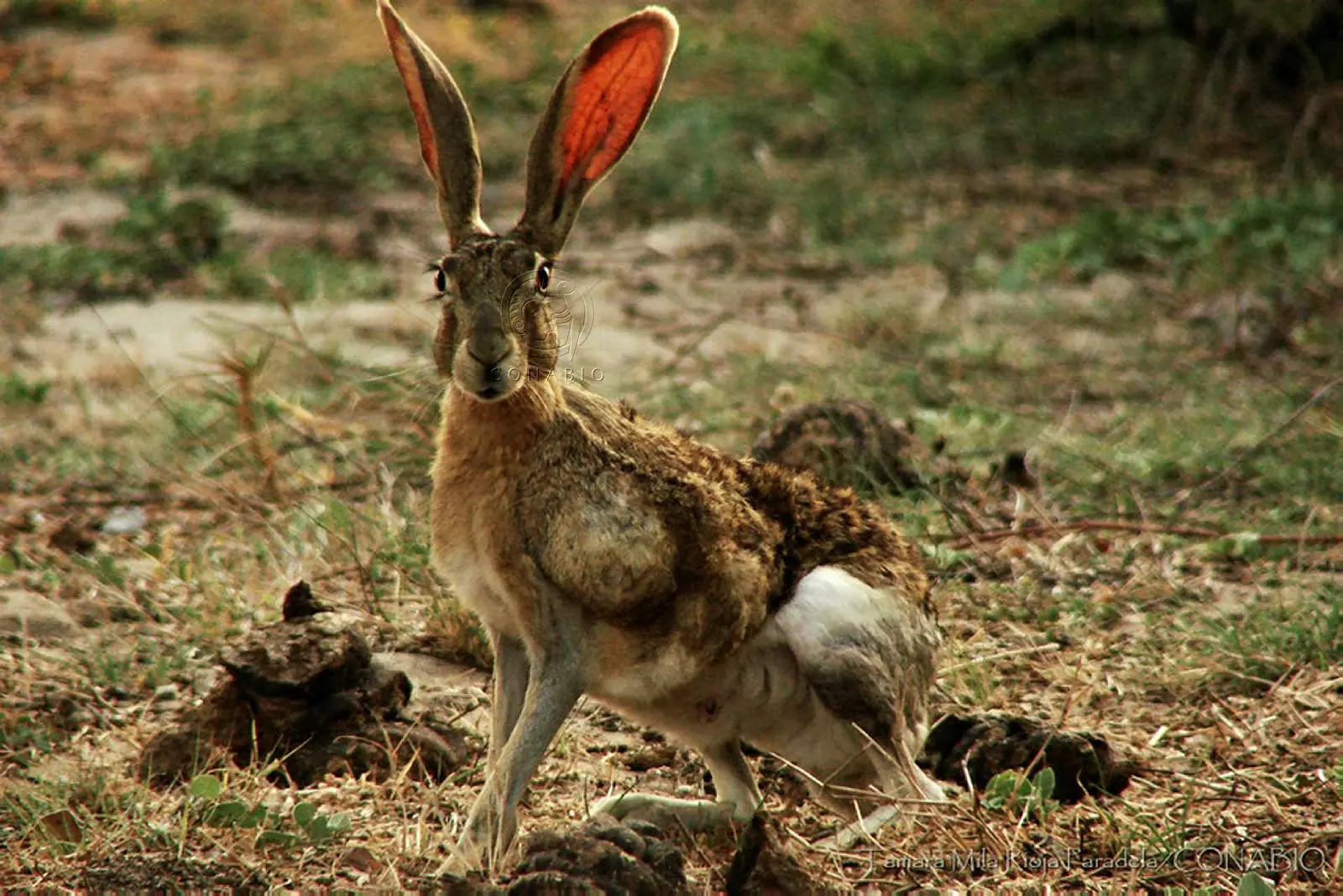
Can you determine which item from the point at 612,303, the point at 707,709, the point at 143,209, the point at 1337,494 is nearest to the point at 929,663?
the point at 707,709

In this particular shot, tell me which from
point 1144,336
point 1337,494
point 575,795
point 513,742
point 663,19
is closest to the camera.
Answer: point 513,742

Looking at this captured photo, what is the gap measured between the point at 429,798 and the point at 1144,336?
5.17m

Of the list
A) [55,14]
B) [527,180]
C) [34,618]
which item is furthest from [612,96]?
[55,14]

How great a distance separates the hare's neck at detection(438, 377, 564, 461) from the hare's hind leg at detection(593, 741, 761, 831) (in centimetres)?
83

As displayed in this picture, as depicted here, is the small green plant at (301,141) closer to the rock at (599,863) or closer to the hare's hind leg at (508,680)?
the hare's hind leg at (508,680)

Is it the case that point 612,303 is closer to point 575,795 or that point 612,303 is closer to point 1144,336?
point 1144,336

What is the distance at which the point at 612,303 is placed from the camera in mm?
8680

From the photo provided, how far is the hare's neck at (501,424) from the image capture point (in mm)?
3662

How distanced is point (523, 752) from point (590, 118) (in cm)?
140

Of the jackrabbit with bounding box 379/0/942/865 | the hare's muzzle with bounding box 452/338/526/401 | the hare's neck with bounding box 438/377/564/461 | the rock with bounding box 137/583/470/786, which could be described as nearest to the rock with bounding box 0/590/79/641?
the rock with bounding box 137/583/470/786

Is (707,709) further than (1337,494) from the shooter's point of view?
No

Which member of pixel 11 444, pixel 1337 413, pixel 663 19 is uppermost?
pixel 663 19

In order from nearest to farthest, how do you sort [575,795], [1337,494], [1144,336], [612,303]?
[575,795] < [1337,494] < [1144,336] < [612,303]

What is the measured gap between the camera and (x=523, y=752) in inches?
140
